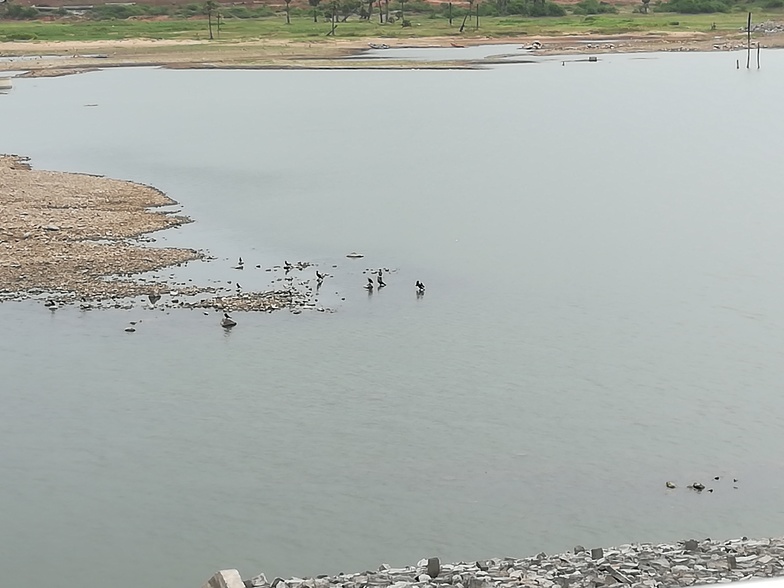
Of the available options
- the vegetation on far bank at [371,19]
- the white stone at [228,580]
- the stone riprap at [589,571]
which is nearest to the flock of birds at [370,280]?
the stone riprap at [589,571]

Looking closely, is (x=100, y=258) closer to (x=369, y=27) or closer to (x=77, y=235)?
(x=77, y=235)

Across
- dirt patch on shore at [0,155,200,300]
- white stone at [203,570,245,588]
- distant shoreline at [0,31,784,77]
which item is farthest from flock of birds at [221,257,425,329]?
distant shoreline at [0,31,784,77]

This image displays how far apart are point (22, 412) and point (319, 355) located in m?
3.96

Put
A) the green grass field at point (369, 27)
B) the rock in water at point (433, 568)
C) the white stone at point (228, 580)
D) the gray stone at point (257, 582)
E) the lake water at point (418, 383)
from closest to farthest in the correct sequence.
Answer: the white stone at point (228, 580) < the gray stone at point (257, 582) < the rock in water at point (433, 568) < the lake water at point (418, 383) < the green grass field at point (369, 27)

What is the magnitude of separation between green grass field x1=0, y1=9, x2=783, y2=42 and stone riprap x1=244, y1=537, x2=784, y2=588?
72.3 metres

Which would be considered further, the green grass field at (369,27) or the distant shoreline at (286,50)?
the green grass field at (369,27)

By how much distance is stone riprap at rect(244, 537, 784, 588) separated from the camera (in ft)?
30.2

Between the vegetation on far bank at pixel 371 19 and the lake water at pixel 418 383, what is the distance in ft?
177

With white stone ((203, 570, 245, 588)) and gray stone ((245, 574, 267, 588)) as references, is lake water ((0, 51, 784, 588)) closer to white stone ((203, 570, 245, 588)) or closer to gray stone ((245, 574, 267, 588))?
gray stone ((245, 574, 267, 588))

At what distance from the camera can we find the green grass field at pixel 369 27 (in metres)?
83.9

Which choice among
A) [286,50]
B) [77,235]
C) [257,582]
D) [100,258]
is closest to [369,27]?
[286,50]

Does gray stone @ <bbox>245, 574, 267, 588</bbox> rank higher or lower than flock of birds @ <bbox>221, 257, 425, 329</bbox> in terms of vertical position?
higher

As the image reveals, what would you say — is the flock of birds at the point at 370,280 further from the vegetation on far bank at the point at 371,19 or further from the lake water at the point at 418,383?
the vegetation on far bank at the point at 371,19

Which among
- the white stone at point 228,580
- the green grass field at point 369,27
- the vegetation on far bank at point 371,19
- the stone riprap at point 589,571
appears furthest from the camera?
the vegetation on far bank at point 371,19
